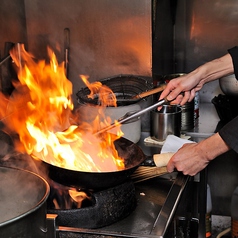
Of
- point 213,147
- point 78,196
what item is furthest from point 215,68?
point 78,196

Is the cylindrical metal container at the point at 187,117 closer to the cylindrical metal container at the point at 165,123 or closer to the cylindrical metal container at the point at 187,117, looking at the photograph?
the cylindrical metal container at the point at 187,117

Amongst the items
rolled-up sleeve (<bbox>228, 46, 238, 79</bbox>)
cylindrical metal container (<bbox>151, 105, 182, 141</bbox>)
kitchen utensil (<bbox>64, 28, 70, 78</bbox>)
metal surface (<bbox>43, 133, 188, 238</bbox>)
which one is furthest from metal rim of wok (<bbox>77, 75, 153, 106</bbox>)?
metal surface (<bbox>43, 133, 188, 238</bbox>)

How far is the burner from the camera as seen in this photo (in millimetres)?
1375

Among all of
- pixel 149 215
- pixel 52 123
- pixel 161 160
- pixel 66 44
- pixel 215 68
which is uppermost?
pixel 66 44

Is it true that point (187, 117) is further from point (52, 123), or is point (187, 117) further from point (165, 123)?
point (52, 123)

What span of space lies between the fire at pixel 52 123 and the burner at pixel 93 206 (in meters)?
0.12

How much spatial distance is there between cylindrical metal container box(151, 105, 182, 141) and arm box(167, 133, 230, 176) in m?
0.55

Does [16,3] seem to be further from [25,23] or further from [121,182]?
[121,182]

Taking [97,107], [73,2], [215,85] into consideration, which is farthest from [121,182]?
[215,85]

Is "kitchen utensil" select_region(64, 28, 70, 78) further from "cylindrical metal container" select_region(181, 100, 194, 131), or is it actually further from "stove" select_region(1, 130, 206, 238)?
"stove" select_region(1, 130, 206, 238)

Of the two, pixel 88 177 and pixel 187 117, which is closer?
pixel 88 177

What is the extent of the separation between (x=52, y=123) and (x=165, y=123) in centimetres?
68

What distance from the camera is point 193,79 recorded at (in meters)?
1.94

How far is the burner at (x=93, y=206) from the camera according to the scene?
1.38m
